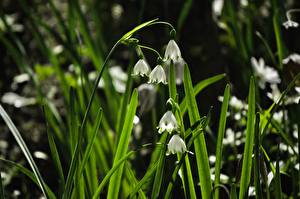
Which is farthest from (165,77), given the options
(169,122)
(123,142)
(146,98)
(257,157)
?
(146,98)

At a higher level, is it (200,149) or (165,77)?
(165,77)

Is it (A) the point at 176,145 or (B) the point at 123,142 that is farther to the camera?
(B) the point at 123,142

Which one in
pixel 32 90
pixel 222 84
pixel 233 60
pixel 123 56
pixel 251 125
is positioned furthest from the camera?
pixel 123 56

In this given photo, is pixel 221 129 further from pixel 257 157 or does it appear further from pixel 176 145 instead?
pixel 176 145

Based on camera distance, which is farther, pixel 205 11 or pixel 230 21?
pixel 205 11

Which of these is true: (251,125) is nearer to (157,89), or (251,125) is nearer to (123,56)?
(157,89)

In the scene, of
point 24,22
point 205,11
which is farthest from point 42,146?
point 24,22

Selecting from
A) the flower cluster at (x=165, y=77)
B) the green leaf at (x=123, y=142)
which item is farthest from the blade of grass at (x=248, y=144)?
the green leaf at (x=123, y=142)

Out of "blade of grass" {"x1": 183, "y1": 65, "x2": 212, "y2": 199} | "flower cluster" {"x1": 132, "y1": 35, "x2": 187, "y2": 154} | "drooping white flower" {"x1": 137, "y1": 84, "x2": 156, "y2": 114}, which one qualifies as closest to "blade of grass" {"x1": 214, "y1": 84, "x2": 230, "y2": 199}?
"blade of grass" {"x1": 183, "y1": 65, "x2": 212, "y2": 199}
